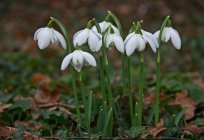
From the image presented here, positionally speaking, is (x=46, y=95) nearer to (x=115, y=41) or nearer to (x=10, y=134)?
(x=10, y=134)

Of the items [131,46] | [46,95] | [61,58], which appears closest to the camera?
[131,46]

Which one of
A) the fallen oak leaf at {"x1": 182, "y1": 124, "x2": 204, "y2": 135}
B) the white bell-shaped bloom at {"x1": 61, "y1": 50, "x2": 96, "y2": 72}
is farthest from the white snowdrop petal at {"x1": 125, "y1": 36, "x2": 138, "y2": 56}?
the fallen oak leaf at {"x1": 182, "y1": 124, "x2": 204, "y2": 135}

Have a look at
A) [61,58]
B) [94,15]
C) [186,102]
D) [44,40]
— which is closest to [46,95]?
[186,102]

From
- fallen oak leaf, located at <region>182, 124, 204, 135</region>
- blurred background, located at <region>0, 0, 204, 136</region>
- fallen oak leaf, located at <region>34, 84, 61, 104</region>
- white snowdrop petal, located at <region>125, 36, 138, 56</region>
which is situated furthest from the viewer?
fallen oak leaf, located at <region>34, 84, 61, 104</region>

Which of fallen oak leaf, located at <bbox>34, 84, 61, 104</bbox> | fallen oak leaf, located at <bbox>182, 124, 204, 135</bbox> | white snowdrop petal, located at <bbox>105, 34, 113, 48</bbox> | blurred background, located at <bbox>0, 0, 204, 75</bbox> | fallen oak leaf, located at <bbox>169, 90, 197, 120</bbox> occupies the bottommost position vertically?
fallen oak leaf, located at <bbox>182, 124, 204, 135</bbox>

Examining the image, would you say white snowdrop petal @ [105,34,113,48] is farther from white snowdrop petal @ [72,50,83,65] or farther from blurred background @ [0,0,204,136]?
blurred background @ [0,0,204,136]

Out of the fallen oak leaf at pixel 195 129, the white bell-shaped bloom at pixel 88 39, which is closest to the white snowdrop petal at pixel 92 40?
the white bell-shaped bloom at pixel 88 39

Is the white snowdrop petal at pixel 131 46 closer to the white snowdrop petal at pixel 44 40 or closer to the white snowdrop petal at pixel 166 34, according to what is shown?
the white snowdrop petal at pixel 166 34

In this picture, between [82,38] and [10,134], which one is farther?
[10,134]

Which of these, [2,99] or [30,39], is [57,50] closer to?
[30,39]

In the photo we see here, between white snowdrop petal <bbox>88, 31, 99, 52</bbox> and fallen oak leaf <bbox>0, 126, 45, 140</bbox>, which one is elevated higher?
white snowdrop petal <bbox>88, 31, 99, 52</bbox>
